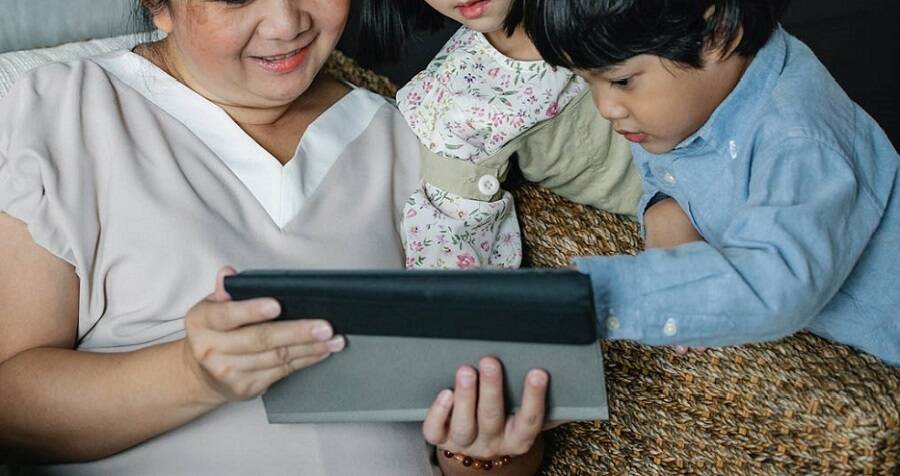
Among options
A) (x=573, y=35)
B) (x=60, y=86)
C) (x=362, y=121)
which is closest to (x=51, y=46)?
(x=60, y=86)

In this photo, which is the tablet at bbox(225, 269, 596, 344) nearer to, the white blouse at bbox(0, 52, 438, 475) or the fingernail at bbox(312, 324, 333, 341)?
the fingernail at bbox(312, 324, 333, 341)

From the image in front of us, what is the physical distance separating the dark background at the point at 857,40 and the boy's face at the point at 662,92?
58.6 inches

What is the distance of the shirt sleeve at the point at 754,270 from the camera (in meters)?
0.93

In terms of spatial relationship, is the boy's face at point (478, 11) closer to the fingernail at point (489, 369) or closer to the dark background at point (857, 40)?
the fingernail at point (489, 369)

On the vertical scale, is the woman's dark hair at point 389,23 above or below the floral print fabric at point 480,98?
above

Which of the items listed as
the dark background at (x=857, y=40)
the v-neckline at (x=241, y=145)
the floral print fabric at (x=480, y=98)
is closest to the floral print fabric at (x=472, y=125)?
the floral print fabric at (x=480, y=98)

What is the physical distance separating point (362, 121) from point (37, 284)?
0.45 meters

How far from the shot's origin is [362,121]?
4.70 feet

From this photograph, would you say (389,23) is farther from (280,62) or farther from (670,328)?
(670,328)

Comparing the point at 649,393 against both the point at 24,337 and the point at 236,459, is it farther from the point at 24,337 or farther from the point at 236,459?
the point at 24,337

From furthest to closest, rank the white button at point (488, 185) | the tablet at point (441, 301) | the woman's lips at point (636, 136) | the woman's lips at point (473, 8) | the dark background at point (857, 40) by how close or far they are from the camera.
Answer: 1. the dark background at point (857, 40)
2. the white button at point (488, 185)
3. the woman's lips at point (473, 8)
4. the woman's lips at point (636, 136)
5. the tablet at point (441, 301)

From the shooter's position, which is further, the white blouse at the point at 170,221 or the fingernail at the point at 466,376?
the white blouse at the point at 170,221

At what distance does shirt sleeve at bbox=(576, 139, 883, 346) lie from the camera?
3.06ft

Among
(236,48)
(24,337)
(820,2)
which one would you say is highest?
(236,48)
